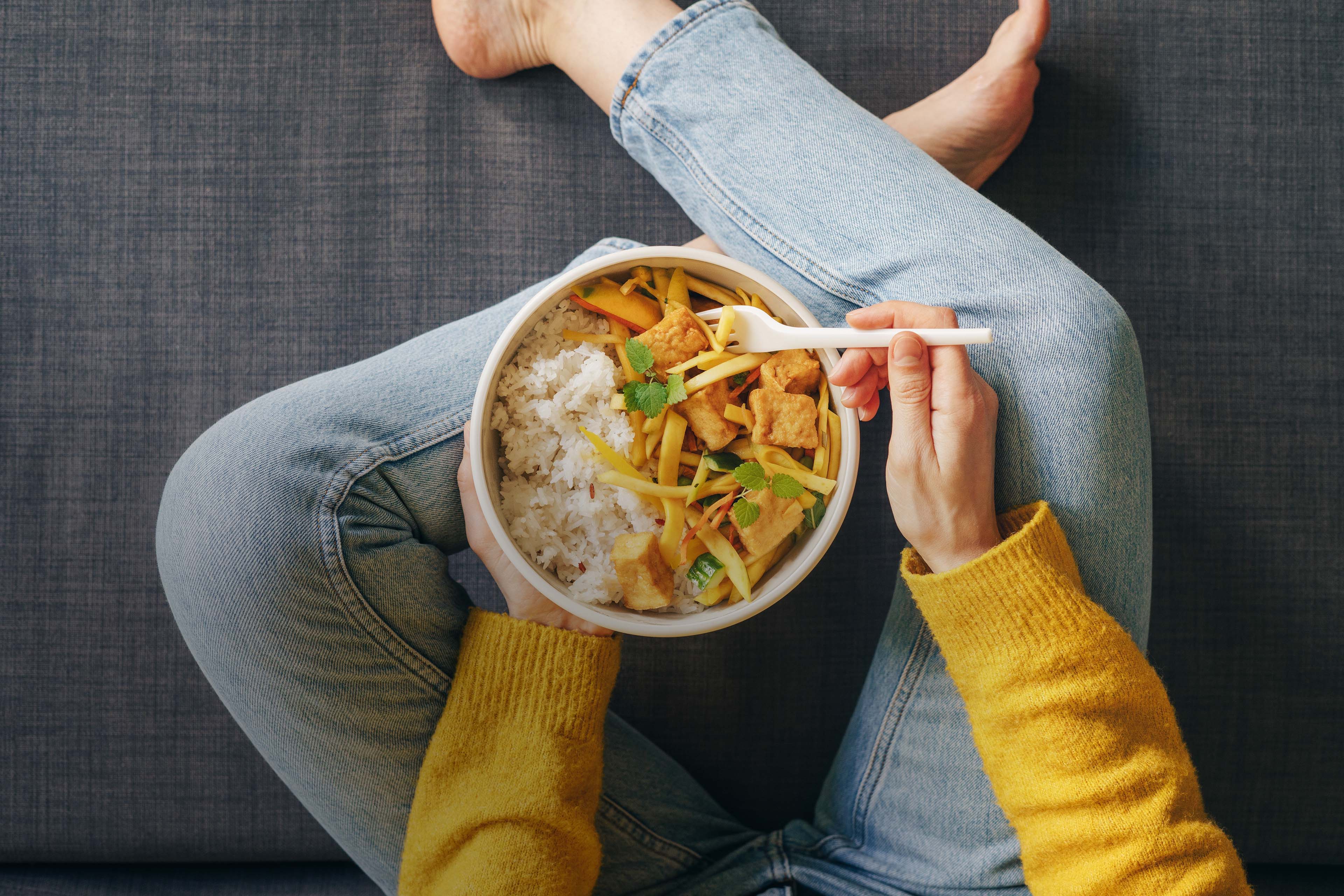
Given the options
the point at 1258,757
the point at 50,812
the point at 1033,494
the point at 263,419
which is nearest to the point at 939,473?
the point at 1033,494

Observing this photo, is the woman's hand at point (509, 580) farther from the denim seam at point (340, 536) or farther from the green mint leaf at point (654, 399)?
the green mint leaf at point (654, 399)

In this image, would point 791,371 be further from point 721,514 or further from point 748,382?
point 721,514

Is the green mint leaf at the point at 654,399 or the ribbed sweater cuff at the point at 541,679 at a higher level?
the green mint leaf at the point at 654,399

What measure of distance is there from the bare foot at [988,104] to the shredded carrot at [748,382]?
53 cm

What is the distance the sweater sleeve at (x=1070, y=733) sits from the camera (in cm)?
75

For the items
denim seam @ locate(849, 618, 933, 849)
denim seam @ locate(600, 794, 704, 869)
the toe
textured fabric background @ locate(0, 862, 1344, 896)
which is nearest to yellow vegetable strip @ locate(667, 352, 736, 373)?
denim seam @ locate(849, 618, 933, 849)

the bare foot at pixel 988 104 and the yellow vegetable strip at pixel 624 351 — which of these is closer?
the yellow vegetable strip at pixel 624 351

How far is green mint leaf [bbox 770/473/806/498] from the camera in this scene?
2.51 ft

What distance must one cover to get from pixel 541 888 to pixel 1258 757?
1.11 metres

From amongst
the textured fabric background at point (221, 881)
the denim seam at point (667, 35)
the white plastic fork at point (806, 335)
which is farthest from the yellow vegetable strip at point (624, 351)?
the textured fabric background at point (221, 881)

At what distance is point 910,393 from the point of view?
0.75 metres

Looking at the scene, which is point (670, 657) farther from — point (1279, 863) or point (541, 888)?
point (1279, 863)

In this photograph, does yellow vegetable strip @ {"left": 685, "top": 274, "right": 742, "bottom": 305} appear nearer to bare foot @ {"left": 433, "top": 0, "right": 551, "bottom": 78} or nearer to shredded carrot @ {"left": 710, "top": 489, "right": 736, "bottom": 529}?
shredded carrot @ {"left": 710, "top": 489, "right": 736, "bottom": 529}

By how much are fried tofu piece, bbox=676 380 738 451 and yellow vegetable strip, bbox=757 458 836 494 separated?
0.04 metres
